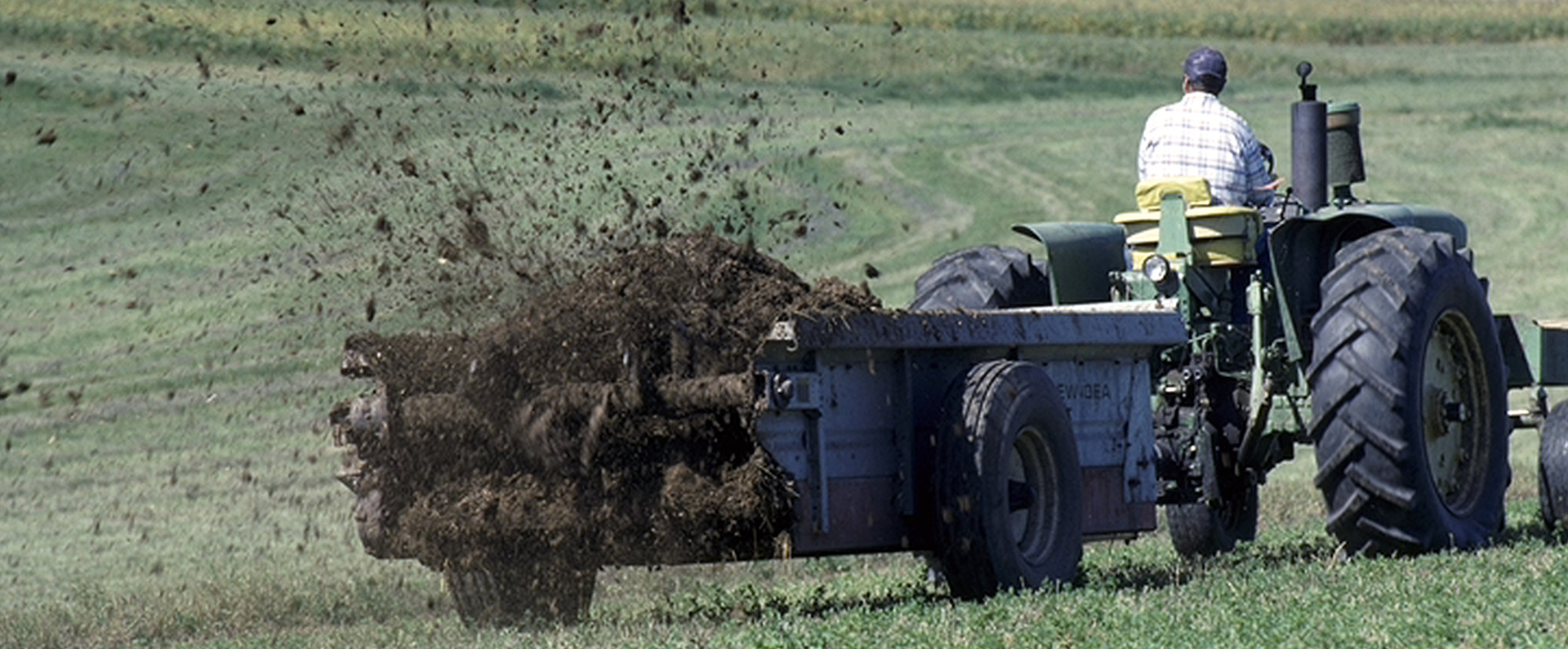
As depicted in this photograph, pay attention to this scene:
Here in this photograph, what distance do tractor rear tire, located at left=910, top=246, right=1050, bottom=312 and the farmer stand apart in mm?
722

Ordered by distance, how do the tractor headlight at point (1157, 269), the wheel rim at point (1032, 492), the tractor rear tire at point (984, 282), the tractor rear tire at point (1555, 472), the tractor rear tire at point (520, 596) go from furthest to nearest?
the tractor rear tire at point (1555, 472)
the tractor rear tire at point (984, 282)
the tractor headlight at point (1157, 269)
the wheel rim at point (1032, 492)
the tractor rear tire at point (520, 596)

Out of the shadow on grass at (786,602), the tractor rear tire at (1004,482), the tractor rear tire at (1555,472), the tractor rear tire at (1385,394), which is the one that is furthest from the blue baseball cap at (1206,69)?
the shadow on grass at (786,602)

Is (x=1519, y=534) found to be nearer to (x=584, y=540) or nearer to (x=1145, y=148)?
(x=1145, y=148)

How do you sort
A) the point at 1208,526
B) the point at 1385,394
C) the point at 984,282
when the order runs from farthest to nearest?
the point at 1208,526 < the point at 984,282 < the point at 1385,394

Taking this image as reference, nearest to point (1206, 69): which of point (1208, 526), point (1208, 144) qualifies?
point (1208, 144)

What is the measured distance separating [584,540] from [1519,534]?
5239 mm

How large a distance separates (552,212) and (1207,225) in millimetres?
2877

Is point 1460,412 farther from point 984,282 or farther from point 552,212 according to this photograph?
point 552,212

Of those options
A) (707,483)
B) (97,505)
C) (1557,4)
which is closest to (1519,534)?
(707,483)

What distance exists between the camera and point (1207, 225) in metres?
9.98

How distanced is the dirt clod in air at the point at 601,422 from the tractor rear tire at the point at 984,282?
248cm

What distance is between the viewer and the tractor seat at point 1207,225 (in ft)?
32.6

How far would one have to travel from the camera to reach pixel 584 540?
25.6ft

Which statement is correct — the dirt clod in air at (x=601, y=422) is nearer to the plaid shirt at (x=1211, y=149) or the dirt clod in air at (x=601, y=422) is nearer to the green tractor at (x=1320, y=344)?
the green tractor at (x=1320, y=344)
